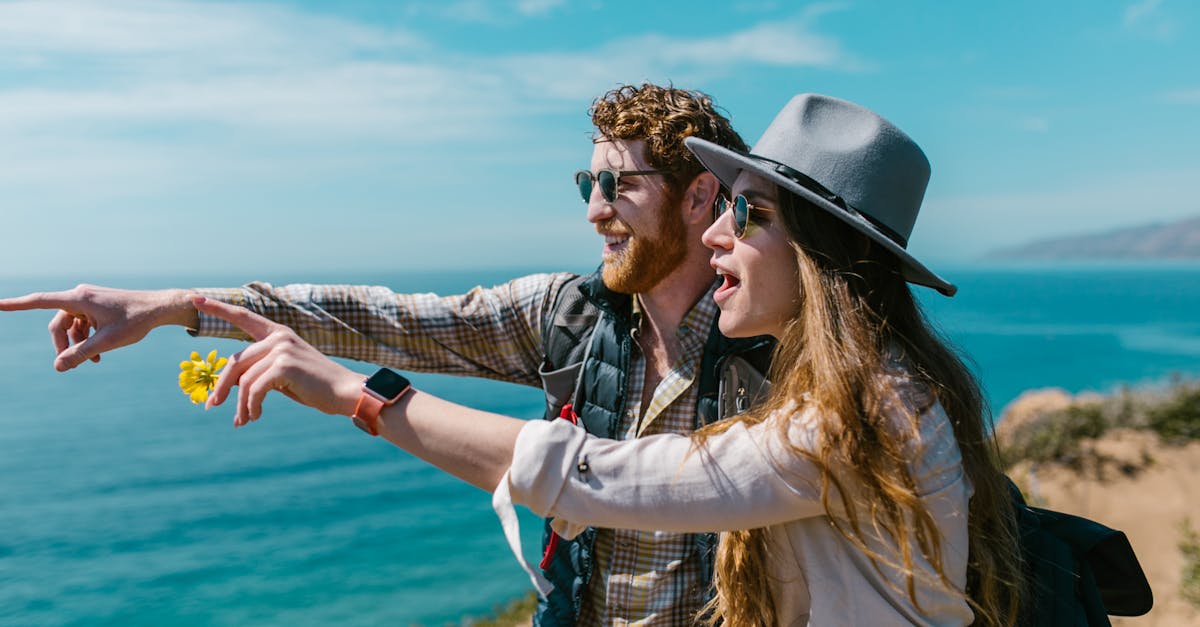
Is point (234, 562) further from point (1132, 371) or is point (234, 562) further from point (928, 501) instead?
point (1132, 371)

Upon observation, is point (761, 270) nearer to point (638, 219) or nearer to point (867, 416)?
point (867, 416)

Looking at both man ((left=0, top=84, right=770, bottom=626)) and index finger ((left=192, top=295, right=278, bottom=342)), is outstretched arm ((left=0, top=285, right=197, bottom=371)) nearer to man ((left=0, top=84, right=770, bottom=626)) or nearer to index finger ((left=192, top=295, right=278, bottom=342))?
man ((left=0, top=84, right=770, bottom=626))

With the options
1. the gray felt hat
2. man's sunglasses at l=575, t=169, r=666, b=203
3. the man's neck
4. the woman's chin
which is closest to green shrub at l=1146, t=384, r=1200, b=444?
the man's neck

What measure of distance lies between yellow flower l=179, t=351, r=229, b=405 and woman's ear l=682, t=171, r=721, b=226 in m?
1.93

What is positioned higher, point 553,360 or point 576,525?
point 553,360

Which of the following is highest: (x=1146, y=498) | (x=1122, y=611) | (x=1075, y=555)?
(x=1075, y=555)

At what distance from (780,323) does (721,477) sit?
51 cm

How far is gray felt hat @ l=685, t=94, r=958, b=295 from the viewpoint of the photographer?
7.02 ft

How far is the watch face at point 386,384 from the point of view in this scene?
1.88 meters

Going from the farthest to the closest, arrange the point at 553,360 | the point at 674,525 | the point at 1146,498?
the point at 1146,498 < the point at 553,360 < the point at 674,525

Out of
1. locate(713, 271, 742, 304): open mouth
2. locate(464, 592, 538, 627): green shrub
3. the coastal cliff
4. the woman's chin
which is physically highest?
locate(713, 271, 742, 304): open mouth

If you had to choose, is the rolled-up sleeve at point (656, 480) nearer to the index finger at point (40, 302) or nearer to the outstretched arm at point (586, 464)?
the outstretched arm at point (586, 464)

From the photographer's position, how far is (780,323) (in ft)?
7.32

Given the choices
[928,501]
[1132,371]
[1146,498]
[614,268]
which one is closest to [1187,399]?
[1146,498]
